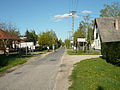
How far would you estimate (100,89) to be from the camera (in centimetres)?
686

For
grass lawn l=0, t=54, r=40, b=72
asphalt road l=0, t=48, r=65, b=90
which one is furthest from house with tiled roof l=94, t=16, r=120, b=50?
asphalt road l=0, t=48, r=65, b=90

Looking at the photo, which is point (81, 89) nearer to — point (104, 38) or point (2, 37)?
point (2, 37)

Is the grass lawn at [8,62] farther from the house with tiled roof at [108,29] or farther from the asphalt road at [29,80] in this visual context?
the house with tiled roof at [108,29]

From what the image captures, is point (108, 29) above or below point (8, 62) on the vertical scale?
above

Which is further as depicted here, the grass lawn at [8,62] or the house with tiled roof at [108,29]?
the house with tiled roof at [108,29]

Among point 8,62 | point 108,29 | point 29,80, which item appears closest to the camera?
point 29,80

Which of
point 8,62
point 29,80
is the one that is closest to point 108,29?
point 8,62

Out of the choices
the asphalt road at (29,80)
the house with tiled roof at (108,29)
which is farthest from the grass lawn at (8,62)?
the house with tiled roof at (108,29)

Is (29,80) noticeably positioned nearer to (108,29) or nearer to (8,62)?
(8,62)

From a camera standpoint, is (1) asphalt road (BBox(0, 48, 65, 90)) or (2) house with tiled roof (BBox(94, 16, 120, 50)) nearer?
(1) asphalt road (BBox(0, 48, 65, 90))

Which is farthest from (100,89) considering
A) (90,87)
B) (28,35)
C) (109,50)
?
(28,35)

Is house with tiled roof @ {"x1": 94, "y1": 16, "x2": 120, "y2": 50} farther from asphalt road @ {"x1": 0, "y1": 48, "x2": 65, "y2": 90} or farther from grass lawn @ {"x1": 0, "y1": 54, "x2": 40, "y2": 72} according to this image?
asphalt road @ {"x1": 0, "y1": 48, "x2": 65, "y2": 90}

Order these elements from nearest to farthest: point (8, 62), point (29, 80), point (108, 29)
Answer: point (29, 80), point (8, 62), point (108, 29)

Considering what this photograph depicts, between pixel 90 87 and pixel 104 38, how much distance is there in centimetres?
2926
